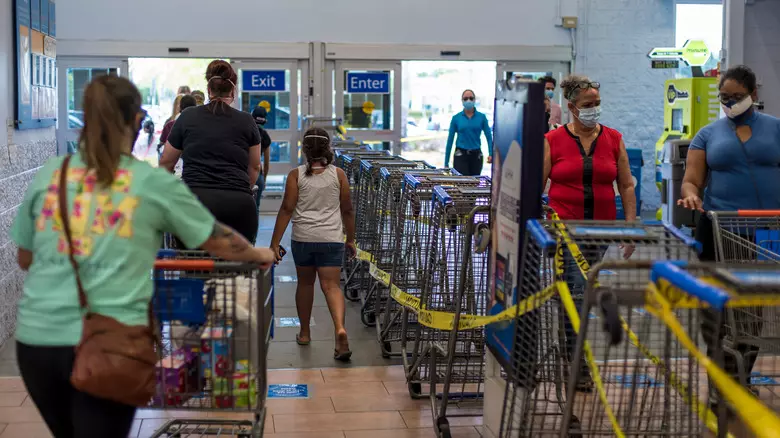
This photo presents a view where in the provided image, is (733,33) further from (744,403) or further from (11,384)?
(744,403)

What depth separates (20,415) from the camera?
16.4ft

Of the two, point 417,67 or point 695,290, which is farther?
point 417,67

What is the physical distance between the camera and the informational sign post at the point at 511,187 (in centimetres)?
359

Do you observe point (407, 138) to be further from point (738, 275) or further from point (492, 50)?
point (738, 275)

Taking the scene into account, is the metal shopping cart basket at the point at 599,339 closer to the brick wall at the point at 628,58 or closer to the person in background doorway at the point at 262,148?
the person in background doorway at the point at 262,148

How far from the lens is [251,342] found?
341 cm

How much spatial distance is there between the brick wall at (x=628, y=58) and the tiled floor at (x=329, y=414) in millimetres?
10330

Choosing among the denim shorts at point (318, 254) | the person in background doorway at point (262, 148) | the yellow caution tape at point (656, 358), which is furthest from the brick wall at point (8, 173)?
the yellow caution tape at point (656, 358)

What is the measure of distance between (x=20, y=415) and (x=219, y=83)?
2056 mm

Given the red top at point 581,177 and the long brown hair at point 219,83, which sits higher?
the long brown hair at point 219,83

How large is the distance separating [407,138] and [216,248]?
1301cm

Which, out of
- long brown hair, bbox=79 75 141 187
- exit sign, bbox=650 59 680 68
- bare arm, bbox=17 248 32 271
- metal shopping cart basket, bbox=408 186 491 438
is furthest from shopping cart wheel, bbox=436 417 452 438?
exit sign, bbox=650 59 680 68

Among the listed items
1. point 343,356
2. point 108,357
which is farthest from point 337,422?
point 108,357

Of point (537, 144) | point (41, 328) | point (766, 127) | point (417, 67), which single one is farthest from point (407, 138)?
point (41, 328)
